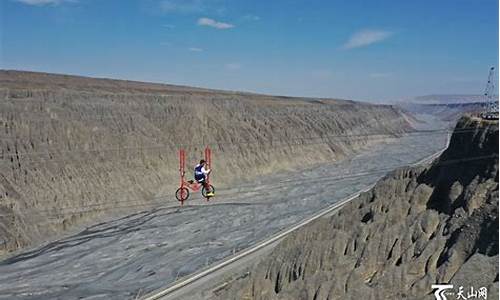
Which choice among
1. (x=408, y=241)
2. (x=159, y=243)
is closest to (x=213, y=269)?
(x=159, y=243)

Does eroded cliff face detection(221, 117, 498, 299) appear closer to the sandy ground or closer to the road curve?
the road curve

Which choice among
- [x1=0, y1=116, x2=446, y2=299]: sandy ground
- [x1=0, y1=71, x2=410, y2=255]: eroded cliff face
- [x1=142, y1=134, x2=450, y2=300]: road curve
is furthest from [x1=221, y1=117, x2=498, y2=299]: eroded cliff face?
[x1=0, y1=71, x2=410, y2=255]: eroded cliff face

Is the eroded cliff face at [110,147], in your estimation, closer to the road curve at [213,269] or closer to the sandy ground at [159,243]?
the sandy ground at [159,243]

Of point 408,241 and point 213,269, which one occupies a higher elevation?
point 408,241

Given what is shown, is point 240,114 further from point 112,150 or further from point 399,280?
point 399,280

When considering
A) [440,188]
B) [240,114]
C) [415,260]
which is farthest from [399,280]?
[240,114]

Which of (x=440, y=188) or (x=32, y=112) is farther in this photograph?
(x=32, y=112)

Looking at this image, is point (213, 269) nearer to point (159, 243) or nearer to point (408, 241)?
point (159, 243)
